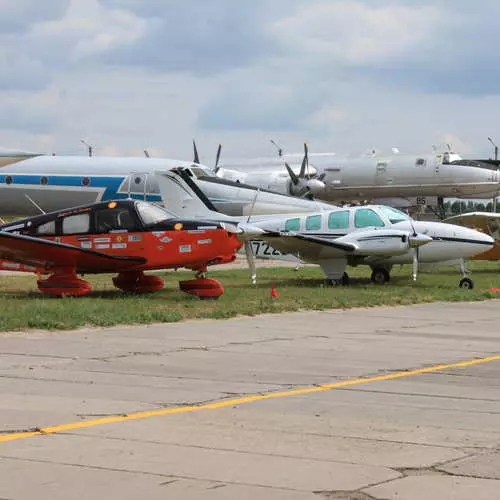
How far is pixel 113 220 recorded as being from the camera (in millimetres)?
20125

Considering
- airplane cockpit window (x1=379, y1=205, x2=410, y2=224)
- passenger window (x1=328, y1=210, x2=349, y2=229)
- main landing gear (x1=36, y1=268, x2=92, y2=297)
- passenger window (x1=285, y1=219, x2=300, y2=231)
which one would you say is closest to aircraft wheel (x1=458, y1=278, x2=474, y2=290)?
airplane cockpit window (x1=379, y1=205, x2=410, y2=224)

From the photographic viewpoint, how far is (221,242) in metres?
19.5

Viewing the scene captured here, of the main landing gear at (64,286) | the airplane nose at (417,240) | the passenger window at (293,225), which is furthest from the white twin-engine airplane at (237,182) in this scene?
the main landing gear at (64,286)

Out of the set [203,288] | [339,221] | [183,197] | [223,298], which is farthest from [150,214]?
[183,197]

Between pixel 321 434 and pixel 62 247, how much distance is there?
39.1 feet

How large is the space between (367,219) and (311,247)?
189 cm

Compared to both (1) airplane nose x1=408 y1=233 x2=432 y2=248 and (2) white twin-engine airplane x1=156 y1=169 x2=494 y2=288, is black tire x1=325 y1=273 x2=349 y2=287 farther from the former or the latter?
(1) airplane nose x1=408 y1=233 x2=432 y2=248

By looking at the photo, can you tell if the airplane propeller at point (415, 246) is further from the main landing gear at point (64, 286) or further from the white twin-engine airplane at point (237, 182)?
the main landing gear at point (64, 286)

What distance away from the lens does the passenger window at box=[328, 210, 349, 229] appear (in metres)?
27.0

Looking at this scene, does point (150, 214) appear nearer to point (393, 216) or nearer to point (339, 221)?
point (339, 221)

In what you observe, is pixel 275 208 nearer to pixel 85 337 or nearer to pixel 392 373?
pixel 85 337

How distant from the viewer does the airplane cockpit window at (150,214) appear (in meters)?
20.0

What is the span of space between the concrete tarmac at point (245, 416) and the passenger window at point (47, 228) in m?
5.95

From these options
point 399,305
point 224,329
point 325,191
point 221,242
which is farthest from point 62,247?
point 325,191
